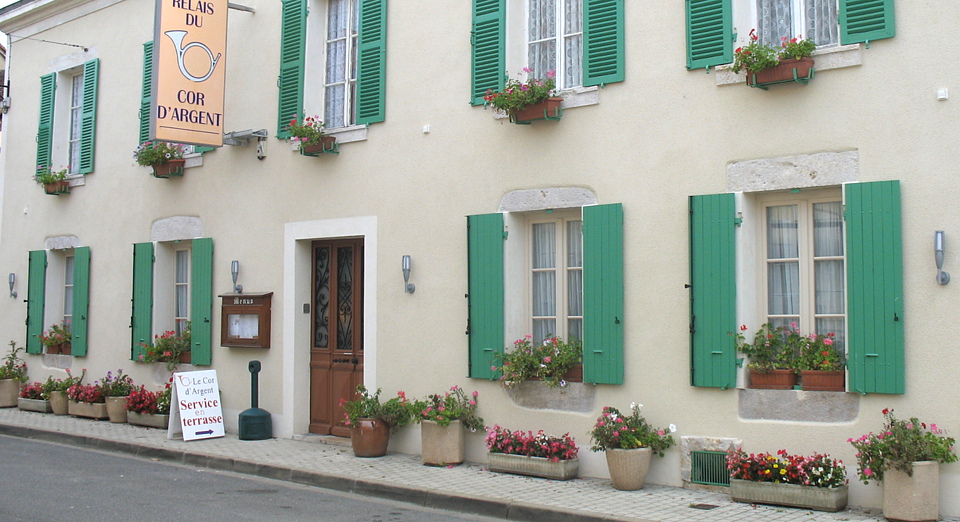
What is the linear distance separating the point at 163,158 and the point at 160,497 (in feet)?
18.8

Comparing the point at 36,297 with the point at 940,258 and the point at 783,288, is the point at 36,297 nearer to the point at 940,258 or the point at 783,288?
the point at 783,288

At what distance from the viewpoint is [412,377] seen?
10266 millimetres

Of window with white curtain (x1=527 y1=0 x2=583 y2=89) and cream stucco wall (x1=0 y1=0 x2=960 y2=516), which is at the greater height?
window with white curtain (x1=527 y1=0 x2=583 y2=89)

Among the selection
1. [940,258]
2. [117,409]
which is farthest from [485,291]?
[117,409]

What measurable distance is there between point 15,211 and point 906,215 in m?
13.9

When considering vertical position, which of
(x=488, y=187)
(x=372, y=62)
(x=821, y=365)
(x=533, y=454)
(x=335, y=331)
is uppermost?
(x=372, y=62)

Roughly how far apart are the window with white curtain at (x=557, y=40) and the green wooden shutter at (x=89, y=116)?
7.75 m

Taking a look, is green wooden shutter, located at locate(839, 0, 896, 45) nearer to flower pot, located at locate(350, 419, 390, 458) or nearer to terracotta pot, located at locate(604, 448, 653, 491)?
terracotta pot, located at locate(604, 448, 653, 491)

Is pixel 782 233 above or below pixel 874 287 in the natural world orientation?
above

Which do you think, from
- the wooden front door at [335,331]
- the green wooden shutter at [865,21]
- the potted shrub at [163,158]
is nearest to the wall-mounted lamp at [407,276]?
the wooden front door at [335,331]

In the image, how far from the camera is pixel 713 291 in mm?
8062

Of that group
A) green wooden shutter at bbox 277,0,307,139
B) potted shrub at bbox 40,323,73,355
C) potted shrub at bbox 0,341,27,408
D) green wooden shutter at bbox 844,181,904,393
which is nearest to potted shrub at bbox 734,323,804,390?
green wooden shutter at bbox 844,181,904,393

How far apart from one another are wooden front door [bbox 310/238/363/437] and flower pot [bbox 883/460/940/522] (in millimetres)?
6101

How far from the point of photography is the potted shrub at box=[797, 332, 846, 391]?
7.51 m
